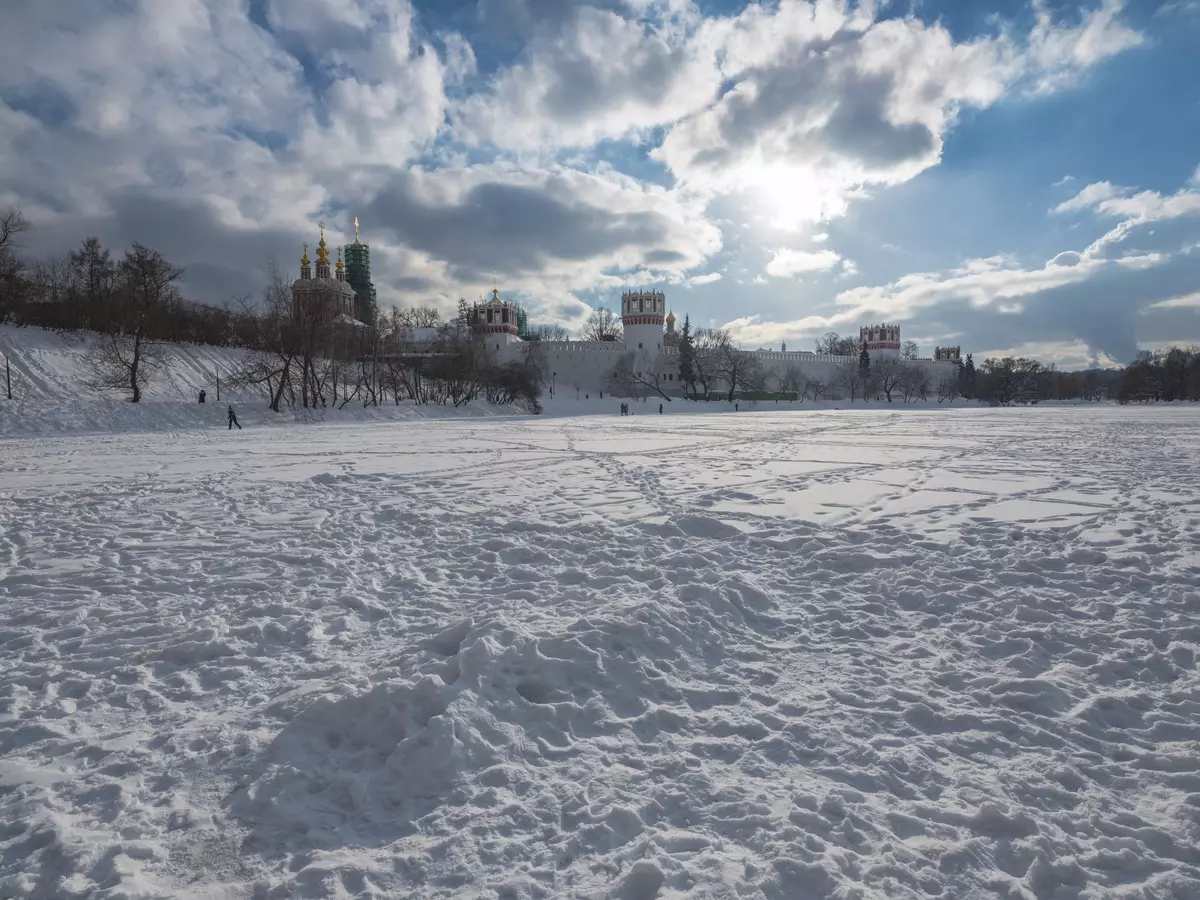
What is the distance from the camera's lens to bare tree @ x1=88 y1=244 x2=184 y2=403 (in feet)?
105

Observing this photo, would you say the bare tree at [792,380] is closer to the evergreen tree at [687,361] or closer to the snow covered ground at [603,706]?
the evergreen tree at [687,361]

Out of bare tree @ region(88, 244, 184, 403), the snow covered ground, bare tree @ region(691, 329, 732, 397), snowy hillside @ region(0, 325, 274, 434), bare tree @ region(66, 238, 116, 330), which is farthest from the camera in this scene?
bare tree @ region(691, 329, 732, 397)

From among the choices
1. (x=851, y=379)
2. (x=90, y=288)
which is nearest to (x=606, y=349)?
(x=851, y=379)

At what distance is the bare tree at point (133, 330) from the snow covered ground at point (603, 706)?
30.7 meters

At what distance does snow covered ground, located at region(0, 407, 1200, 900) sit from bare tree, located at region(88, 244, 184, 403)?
30679 millimetres

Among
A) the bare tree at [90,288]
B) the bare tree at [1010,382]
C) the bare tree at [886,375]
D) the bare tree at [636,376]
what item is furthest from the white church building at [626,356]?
the bare tree at [90,288]

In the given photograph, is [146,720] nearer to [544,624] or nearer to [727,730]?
[544,624]

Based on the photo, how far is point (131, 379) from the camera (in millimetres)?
31688

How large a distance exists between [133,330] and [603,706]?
4476 cm

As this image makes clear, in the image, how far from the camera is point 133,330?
3725cm

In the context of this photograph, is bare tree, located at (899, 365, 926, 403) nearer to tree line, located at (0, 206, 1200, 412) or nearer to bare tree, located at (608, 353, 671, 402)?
tree line, located at (0, 206, 1200, 412)

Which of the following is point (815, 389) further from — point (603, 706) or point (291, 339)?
point (603, 706)

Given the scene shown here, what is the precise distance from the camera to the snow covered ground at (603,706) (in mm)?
2381

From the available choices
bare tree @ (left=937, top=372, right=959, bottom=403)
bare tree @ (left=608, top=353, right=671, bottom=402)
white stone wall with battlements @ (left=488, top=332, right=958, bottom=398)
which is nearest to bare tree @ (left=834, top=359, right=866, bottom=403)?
white stone wall with battlements @ (left=488, top=332, right=958, bottom=398)
